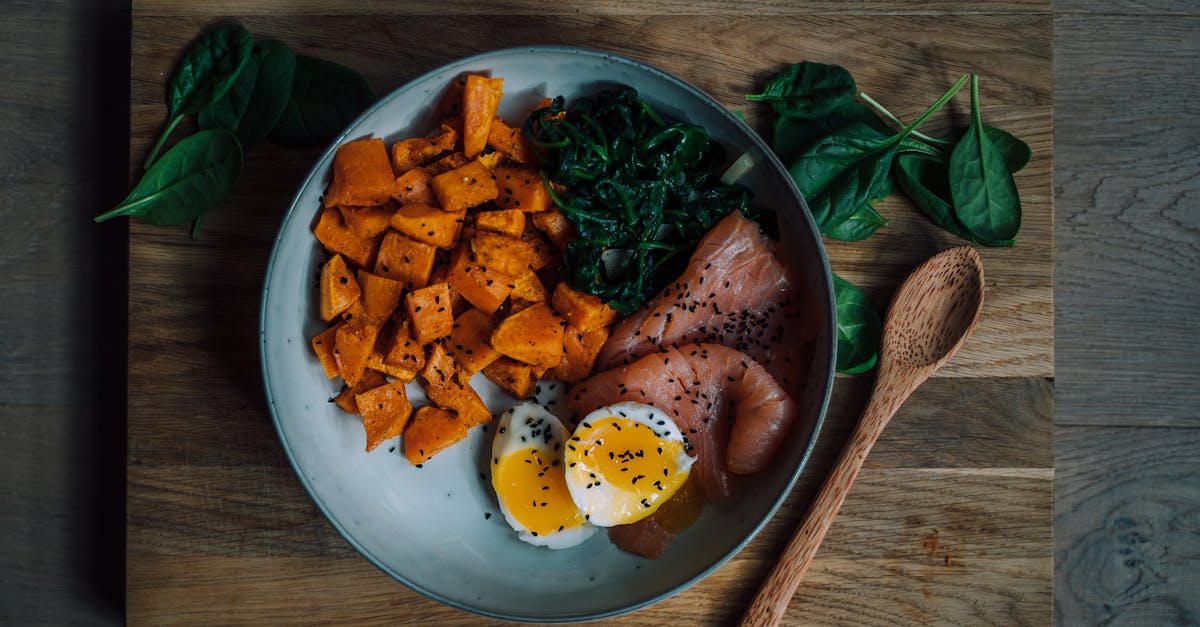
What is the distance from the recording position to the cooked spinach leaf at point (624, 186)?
2.03 metres

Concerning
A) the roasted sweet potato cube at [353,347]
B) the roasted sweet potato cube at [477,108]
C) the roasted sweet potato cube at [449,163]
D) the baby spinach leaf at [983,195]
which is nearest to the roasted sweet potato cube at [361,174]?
the roasted sweet potato cube at [449,163]

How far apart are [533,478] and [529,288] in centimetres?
50

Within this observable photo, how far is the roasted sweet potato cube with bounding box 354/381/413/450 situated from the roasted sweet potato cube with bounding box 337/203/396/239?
40cm

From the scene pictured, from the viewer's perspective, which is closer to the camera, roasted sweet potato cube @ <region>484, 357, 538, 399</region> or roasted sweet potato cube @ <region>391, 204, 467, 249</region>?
roasted sweet potato cube @ <region>391, 204, 467, 249</region>

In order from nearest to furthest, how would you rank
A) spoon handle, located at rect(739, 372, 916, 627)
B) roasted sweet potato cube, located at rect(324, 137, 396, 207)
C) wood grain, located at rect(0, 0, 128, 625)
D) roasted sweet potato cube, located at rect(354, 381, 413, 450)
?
roasted sweet potato cube, located at rect(324, 137, 396, 207) < roasted sweet potato cube, located at rect(354, 381, 413, 450) < spoon handle, located at rect(739, 372, 916, 627) < wood grain, located at rect(0, 0, 128, 625)

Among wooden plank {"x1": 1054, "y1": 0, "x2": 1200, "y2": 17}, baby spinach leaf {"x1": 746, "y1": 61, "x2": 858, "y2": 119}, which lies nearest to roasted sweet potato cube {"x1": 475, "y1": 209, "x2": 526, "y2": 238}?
baby spinach leaf {"x1": 746, "y1": 61, "x2": 858, "y2": 119}

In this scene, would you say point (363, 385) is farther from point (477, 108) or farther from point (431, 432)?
point (477, 108)

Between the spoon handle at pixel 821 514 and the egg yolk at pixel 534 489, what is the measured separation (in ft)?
1.92

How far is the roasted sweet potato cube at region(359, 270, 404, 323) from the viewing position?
201 cm

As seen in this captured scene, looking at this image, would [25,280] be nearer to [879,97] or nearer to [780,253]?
[780,253]

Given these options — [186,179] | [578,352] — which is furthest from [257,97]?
[578,352]

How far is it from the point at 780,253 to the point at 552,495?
89 centimetres

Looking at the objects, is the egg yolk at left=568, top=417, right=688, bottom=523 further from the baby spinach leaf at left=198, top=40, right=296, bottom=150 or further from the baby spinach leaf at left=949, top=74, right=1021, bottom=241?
the baby spinach leaf at left=198, top=40, right=296, bottom=150

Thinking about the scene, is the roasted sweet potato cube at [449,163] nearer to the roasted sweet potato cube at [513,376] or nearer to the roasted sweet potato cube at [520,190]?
the roasted sweet potato cube at [520,190]
